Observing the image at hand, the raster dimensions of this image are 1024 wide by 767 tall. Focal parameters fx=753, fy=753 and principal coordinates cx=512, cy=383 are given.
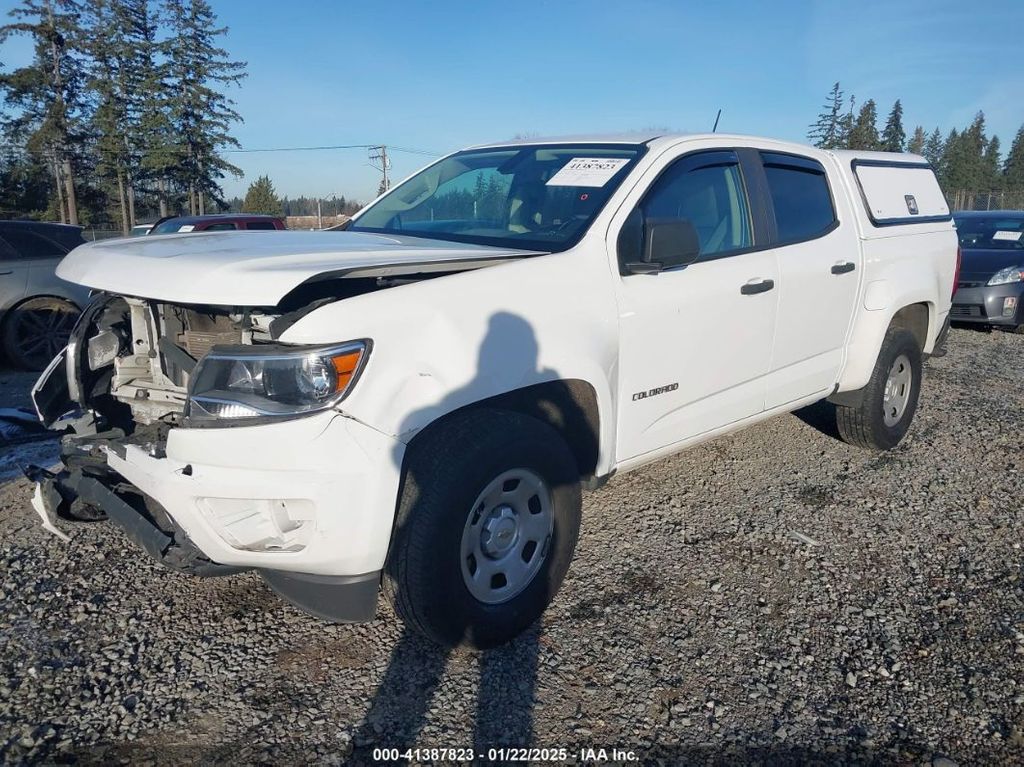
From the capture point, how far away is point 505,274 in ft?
9.12

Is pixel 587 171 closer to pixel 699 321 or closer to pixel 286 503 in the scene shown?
pixel 699 321

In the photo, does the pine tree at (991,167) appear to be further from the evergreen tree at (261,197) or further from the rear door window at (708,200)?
the rear door window at (708,200)

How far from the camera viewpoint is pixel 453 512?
8.29ft

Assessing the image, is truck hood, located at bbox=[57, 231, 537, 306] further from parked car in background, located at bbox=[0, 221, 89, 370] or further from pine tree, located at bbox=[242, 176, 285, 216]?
pine tree, located at bbox=[242, 176, 285, 216]

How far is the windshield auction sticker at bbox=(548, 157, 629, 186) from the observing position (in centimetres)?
343

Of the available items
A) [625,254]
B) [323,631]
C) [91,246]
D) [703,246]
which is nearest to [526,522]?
[323,631]

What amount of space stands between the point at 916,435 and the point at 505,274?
4132mm

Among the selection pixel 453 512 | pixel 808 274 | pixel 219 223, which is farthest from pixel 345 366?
pixel 219 223

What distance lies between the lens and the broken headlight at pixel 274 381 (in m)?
2.34

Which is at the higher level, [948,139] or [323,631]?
[948,139]

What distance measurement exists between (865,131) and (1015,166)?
3662cm

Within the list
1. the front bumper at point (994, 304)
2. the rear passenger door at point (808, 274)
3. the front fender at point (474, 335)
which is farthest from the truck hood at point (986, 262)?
the front fender at point (474, 335)

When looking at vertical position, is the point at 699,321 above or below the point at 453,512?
above

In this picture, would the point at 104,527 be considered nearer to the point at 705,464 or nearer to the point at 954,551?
the point at 705,464
